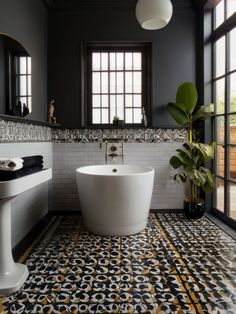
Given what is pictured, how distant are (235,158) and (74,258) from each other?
7.28 feet

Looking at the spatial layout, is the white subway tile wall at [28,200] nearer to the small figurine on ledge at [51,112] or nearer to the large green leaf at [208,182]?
the small figurine on ledge at [51,112]

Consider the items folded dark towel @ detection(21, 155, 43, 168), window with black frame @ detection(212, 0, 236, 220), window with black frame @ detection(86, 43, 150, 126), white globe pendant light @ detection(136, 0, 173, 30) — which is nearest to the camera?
folded dark towel @ detection(21, 155, 43, 168)

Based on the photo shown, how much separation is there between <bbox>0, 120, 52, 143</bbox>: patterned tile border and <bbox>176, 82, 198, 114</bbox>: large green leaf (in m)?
1.92

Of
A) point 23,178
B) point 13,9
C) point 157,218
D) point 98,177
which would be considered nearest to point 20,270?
point 23,178

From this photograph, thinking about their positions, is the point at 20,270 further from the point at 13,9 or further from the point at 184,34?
the point at 184,34

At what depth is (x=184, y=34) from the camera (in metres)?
3.54

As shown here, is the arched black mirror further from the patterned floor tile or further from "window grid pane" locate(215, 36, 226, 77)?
"window grid pane" locate(215, 36, 226, 77)

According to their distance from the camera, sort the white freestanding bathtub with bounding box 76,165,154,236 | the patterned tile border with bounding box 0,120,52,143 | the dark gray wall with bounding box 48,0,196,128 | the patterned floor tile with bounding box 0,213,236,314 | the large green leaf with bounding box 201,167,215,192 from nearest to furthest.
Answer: the patterned floor tile with bounding box 0,213,236,314 → the patterned tile border with bounding box 0,120,52,143 → the white freestanding bathtub with bounding box 76,165,154,236 → the large green leaf with bounding box 201,167,215,192 → the dark gray wall with bounding box 48,0,196,128

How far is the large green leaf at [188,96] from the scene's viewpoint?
318cm

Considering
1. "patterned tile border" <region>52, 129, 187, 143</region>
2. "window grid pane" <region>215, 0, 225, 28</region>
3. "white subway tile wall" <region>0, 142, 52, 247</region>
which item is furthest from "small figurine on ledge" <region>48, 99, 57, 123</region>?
"window grid pane" <region>215, 0, 225, 28</region>

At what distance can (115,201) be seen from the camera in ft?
8.30

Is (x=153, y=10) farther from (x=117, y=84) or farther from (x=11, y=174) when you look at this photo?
(x=11, y=174)

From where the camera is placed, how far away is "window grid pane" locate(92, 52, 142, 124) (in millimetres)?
3703

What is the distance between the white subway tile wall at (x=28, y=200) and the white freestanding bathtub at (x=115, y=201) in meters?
0.63
